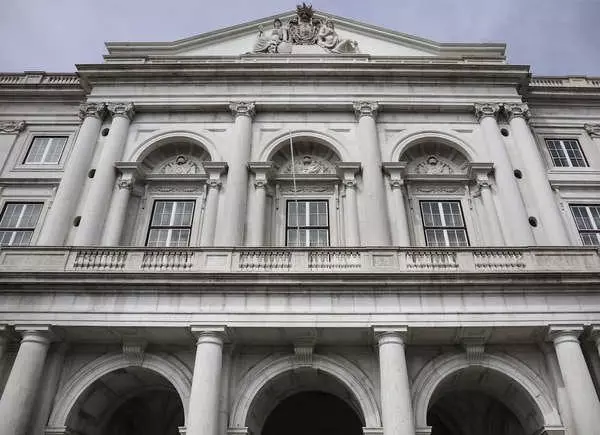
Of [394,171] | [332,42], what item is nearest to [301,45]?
[332,42]

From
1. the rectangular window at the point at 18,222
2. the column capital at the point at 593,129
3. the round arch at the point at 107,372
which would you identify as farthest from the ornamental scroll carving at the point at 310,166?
the column capital at the point at 593,129

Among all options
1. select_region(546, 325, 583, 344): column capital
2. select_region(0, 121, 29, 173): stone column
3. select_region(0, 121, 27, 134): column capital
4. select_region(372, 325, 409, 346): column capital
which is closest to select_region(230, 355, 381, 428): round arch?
select_region(372, 325, 409, 346): column capital

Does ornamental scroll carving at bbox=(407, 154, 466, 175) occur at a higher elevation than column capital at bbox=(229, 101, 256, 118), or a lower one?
lower

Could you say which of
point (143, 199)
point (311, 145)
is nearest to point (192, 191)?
point (143, 199)

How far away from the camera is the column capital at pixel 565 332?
14289mm

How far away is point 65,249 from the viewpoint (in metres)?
16.2

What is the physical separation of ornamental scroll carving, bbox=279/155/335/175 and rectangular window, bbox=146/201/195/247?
4.53 meters

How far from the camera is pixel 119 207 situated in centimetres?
1998

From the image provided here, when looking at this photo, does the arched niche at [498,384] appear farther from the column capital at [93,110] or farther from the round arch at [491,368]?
the column capital at [93,110]

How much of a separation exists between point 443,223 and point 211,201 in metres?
9.55

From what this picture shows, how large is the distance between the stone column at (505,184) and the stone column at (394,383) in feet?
23.6

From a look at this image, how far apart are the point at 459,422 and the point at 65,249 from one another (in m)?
15.5

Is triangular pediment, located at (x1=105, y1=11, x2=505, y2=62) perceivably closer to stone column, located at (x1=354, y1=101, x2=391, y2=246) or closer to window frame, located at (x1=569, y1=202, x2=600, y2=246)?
stone column, located at (x1=354, y1=101, x2=391, y2=246)

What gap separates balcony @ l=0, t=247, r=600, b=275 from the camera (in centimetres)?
1573
